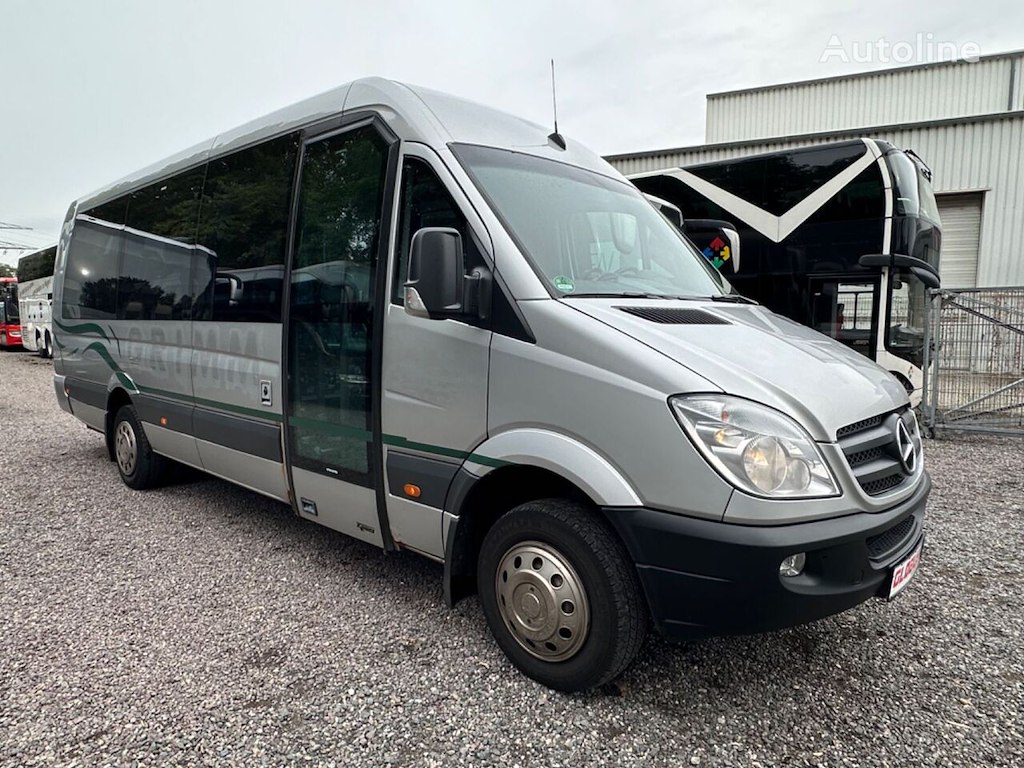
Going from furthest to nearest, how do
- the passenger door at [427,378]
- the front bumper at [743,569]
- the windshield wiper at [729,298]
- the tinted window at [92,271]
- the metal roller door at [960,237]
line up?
the metal roller door at [960,237] → the tinted window at [92,271] → the windshield wiper at [729,298] → the passenger door at [427,378] → the front bumper at [743,569]

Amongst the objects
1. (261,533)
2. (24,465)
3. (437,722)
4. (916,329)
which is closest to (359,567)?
(261,533)

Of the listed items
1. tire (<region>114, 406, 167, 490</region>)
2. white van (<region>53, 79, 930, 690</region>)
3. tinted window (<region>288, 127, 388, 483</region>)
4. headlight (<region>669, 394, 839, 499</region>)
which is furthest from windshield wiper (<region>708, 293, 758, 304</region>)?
tire (<region>114, 406, 167, 490</region>)

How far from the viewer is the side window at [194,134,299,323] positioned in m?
3.79

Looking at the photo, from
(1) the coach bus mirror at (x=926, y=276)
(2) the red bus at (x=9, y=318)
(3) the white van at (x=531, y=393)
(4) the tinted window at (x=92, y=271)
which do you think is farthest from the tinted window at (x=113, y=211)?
(2) the red bus at (x=9, y=318)

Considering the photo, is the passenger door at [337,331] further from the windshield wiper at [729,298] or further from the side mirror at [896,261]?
the side mirror at [896,261]

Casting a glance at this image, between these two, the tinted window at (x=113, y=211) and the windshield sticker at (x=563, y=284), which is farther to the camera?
the tinted window at (x=113, y=211)

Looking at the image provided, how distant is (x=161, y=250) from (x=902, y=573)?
5.22 meters

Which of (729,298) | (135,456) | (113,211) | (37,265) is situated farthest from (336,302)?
(37,265)

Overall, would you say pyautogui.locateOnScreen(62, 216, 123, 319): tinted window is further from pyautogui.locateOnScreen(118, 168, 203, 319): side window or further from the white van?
the white van


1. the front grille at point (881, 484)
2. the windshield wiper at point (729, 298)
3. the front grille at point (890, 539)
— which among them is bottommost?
the front grille at point (890, 539)

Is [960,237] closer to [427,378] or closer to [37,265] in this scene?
[427,378]

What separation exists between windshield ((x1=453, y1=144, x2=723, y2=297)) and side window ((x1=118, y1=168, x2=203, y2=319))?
272 cm

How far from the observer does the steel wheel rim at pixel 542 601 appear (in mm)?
2506

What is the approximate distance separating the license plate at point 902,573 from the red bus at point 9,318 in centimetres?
3280
